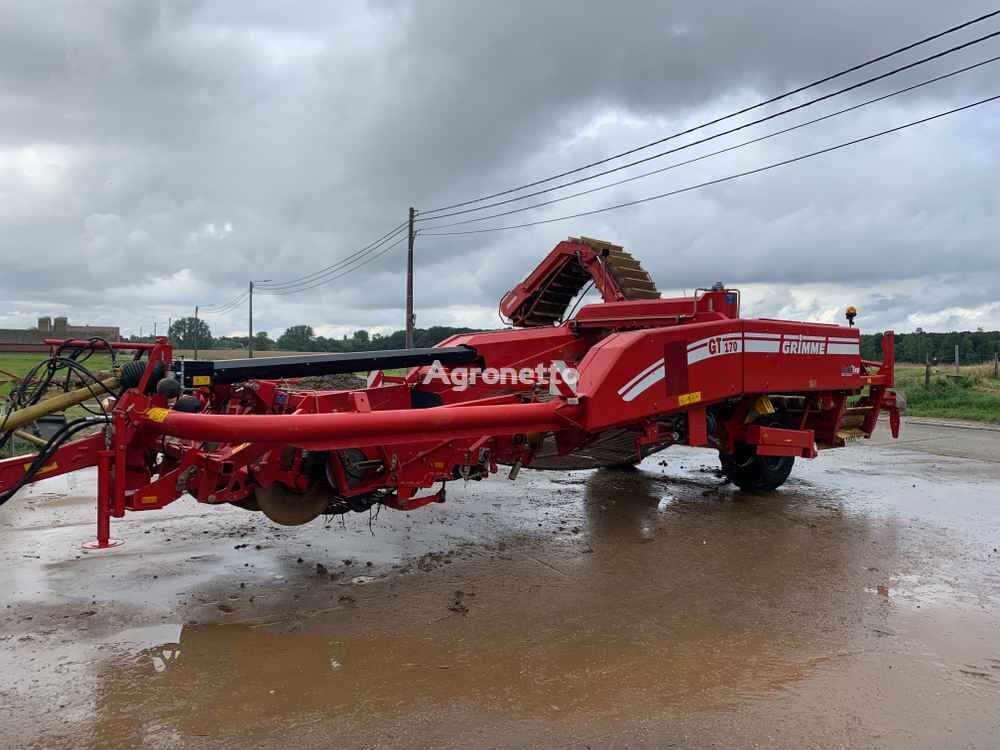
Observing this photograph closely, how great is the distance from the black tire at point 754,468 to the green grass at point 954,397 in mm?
10530

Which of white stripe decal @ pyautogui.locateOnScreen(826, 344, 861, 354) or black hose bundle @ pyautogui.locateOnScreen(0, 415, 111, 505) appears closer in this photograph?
black hose bundle @ pyautogui.locateOnScreen(0, 415, 111, 505)

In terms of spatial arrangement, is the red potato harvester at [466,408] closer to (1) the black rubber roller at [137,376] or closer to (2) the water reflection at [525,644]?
(1) the black rubber roller at [137,376]

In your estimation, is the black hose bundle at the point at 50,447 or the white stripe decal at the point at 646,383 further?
the white stripe decal at the point at 646,383

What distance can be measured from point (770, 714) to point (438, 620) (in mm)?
1794

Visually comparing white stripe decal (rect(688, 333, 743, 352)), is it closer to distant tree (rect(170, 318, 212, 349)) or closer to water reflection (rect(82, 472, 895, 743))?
water reflection (rect(82, 472, 895, 743))

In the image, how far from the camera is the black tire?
7777 millimetres

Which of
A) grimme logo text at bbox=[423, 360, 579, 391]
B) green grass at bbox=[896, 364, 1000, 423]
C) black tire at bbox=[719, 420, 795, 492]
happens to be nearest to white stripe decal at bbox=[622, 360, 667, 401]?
grimme logo text at bbox=[423, 360, 579, 391]

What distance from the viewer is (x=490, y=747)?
297 cm

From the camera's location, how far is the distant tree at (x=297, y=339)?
4634 centimetres

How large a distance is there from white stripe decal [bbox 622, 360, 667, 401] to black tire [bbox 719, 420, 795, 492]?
262cm

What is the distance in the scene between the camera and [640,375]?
5289mm

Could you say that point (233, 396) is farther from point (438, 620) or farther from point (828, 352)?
point (828, 352)

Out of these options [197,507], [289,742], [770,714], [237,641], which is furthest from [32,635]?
[770,714]

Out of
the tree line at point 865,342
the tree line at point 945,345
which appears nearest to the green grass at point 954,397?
the tree line at point 865,342
